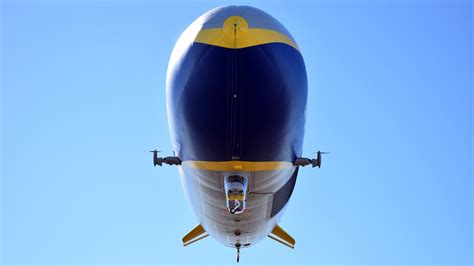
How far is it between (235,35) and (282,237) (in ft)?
58.6

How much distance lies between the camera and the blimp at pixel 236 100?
16391 millimetres

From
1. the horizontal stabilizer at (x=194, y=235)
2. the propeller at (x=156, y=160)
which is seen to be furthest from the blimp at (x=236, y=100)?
the horizontal stabilizer at (x=194, y=235)

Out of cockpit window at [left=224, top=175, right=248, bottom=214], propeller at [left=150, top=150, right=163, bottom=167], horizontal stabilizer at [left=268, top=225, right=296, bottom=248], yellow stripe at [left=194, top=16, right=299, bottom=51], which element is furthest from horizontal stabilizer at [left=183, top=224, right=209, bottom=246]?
yellow stripe at [left=194, top=16, right=299, bottom=51]

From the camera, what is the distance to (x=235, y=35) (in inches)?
647

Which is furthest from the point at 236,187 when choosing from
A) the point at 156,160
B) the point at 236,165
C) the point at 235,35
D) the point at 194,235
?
the point at 194,235

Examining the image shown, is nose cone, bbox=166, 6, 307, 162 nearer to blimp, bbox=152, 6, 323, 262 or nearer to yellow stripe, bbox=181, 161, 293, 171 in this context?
blimp, bbox=152, 6, 323, 262

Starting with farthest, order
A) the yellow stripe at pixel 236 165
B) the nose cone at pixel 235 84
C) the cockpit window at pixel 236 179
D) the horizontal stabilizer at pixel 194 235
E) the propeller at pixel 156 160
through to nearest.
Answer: the horizontal stabilizer at pixel 194 235
the propeller at pixel 156 160
the cockpit window at pixel 236 179
the yellow stripe at pixel 236 165
the nose cone at pixel 235 84

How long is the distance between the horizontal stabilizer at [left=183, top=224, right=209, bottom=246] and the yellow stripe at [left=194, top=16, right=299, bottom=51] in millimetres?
16775

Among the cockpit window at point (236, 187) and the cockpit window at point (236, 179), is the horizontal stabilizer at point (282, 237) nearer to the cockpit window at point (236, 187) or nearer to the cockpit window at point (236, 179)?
the cockpit window at point (236, 187)

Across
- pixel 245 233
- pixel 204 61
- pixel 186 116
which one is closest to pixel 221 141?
pixel 186 116

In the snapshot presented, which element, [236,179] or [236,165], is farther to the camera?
[236,179]

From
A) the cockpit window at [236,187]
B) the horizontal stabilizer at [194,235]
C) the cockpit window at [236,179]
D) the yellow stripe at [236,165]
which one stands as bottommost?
the cockpit window at [236,187]

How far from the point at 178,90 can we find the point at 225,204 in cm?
582

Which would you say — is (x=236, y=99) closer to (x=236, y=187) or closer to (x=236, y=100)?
(x=236, y=100)
